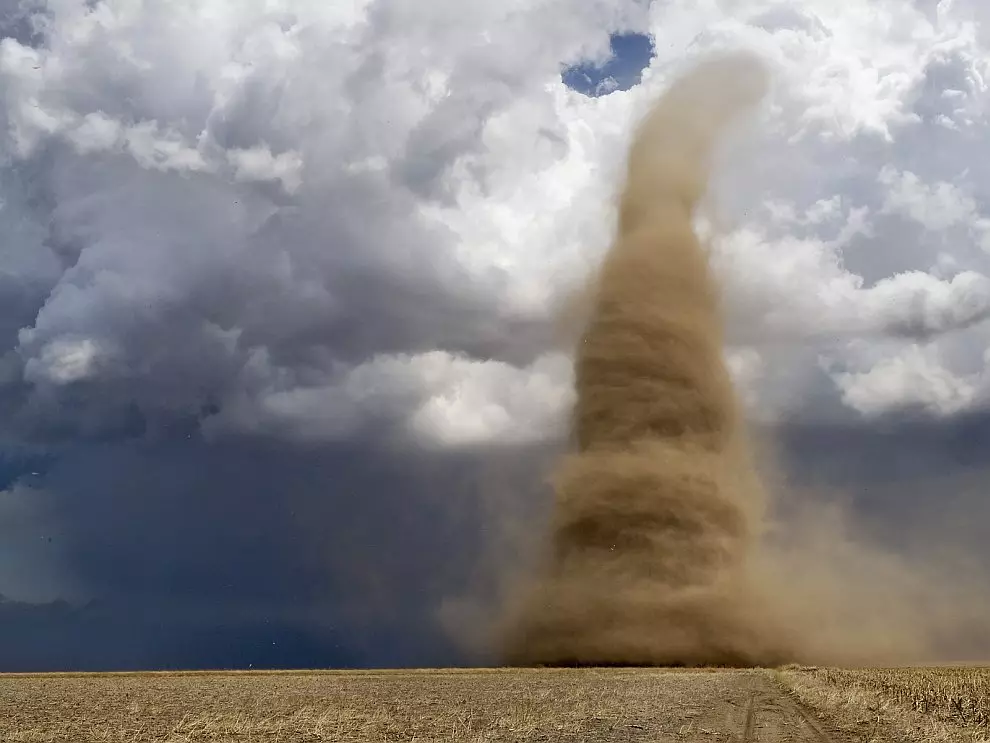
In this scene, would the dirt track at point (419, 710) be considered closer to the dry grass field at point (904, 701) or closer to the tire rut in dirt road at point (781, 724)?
the tire rut in dirt road at point (781, 724)

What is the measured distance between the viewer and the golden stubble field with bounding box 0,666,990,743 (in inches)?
1388

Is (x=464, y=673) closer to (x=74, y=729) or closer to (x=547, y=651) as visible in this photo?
(x=547, y=651)

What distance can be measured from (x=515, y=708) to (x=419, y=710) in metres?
3.82

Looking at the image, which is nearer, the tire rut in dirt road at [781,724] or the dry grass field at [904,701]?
the tire rut in dirt road at [781,724]

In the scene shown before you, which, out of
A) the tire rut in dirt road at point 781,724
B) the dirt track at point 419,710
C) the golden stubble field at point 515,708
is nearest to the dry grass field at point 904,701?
the golden stubble field at point 515,708

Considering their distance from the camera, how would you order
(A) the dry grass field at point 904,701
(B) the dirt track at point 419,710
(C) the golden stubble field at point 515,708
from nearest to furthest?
(A) the dry grass field at point 904,701, (C) the golden stubble field at point 515,708, (B) the dirt track at point 419,710

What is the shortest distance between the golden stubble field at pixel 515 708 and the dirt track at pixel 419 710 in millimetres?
62

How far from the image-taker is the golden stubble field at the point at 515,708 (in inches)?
1388

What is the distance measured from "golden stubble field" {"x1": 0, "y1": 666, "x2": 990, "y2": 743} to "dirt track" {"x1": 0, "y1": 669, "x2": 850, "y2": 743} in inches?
2.4

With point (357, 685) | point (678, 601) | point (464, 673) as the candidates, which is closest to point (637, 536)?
point (678, 601)

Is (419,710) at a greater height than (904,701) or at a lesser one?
lesser

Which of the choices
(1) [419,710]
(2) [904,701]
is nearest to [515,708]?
(1) [419,710]

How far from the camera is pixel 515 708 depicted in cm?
4272

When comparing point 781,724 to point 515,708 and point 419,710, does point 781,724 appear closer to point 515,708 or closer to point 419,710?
point 515,708
